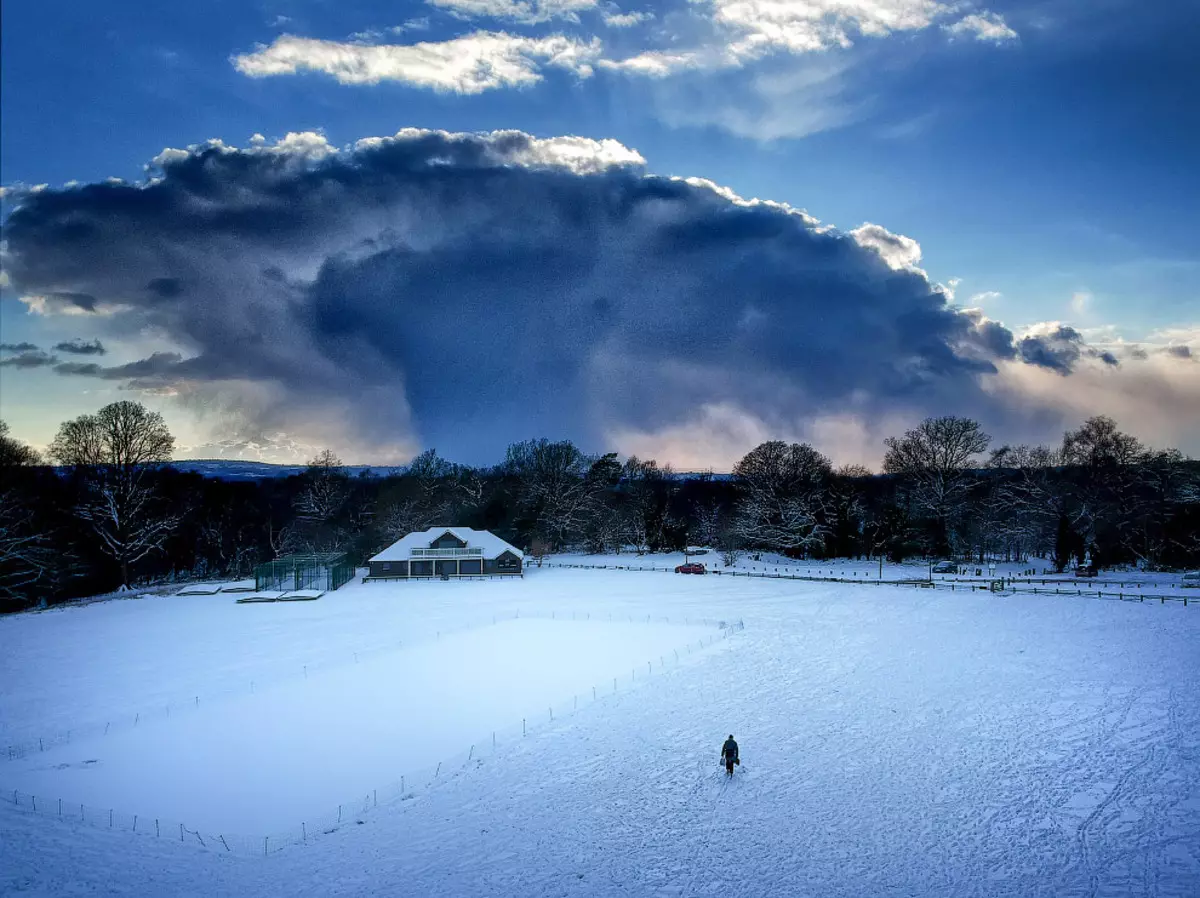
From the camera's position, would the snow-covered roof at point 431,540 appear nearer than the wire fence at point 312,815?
No

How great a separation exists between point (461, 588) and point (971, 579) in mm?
43682

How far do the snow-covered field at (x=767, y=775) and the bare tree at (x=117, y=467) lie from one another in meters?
21.5

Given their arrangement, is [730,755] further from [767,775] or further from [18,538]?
[18,538]

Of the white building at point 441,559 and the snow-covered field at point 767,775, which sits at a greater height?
the white building at point 441,559

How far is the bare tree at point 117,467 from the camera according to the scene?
197 ft

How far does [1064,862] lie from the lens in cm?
1633

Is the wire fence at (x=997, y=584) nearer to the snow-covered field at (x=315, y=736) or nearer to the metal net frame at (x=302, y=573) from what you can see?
the snow-covered field at (x=315, y=736)

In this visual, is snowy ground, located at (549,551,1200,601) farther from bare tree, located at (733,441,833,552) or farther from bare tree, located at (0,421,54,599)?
bare tree, located at (0,421,54,599)

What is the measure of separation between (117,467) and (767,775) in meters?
63.3

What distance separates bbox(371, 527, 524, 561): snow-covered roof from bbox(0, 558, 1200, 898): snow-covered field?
1083 inches

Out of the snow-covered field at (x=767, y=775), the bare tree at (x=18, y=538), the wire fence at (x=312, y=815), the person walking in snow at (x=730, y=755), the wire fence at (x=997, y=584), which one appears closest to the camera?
the snow-covered field at (x=767, y=775)

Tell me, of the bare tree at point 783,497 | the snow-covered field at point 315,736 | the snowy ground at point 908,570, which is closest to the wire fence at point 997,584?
the snowy ground at point 908,570

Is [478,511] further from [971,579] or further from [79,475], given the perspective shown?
[971,579]

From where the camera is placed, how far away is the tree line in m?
60.6
